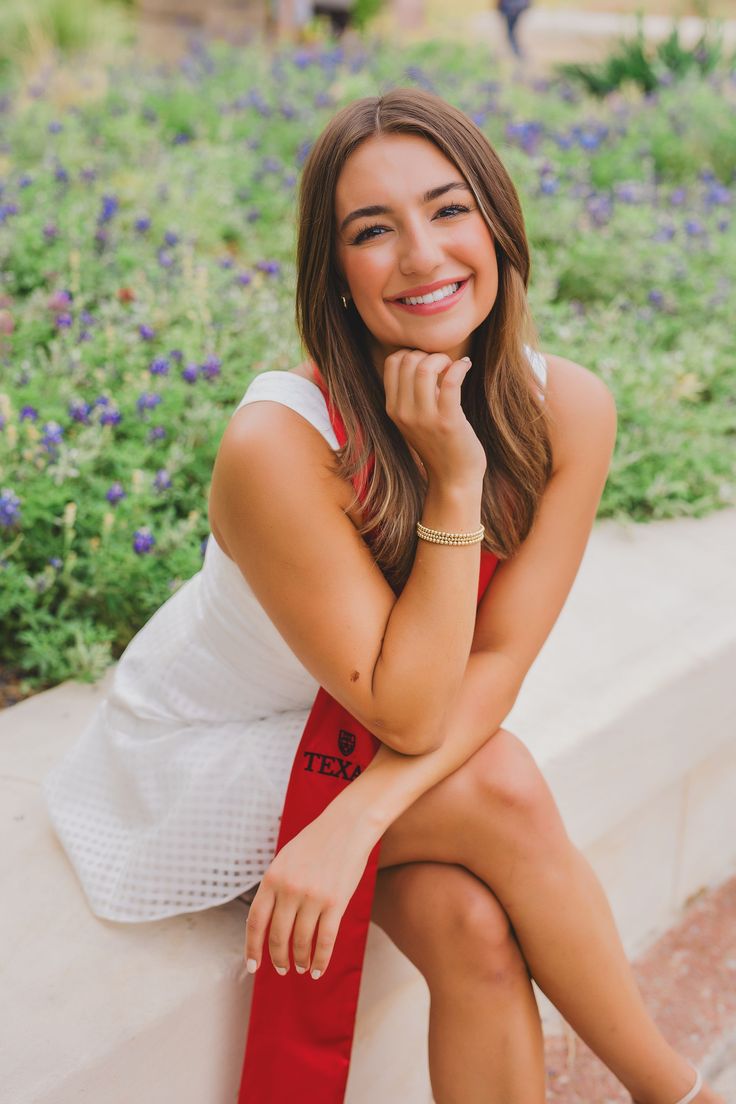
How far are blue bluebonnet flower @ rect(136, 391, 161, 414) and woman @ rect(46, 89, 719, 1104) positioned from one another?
3.24ft

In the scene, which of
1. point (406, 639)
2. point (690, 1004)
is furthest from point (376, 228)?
point (690, 1004)

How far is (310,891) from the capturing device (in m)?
1.63

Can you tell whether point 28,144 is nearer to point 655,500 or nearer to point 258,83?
point 258,83

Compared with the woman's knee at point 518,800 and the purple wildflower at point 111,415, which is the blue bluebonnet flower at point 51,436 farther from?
the woman's knee at point 518,800

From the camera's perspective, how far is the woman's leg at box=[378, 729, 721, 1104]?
1.74 metres

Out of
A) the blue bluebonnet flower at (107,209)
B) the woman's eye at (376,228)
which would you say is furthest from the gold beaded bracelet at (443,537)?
the blue bluebonnet flower at (107,209)

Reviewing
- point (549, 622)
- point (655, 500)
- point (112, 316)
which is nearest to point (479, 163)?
point (549, 622)

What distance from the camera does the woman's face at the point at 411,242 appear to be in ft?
5.81

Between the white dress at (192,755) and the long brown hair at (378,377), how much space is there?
0.24 ft

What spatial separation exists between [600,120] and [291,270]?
224 centimetres

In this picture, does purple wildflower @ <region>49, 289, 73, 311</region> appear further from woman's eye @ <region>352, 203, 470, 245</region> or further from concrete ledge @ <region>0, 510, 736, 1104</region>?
woman's eye @ <region>352, 203, 470, 245</region>

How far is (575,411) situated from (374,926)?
93 cm

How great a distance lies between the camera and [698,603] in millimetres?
2787

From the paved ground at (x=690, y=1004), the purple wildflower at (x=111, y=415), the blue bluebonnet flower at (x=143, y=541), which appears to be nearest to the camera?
the paved ground at (x=690, y=1004)
